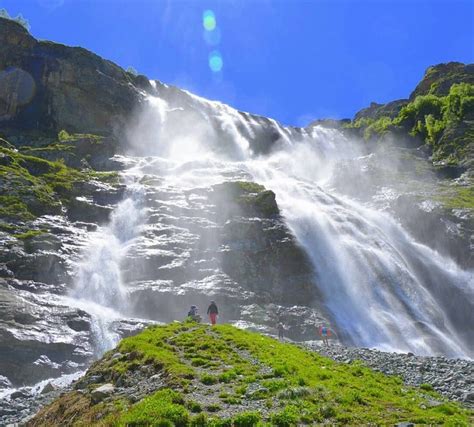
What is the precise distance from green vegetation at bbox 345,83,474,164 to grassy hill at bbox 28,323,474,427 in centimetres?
7775

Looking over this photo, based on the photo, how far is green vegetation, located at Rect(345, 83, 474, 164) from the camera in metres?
93.8

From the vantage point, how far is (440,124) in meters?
104

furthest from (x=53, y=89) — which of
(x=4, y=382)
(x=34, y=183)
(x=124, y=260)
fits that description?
(x=4, y=382)

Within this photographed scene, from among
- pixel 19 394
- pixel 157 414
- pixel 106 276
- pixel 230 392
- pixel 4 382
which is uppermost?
pixel 106 276

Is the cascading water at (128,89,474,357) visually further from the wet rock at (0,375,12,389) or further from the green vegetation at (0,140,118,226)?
the wet rock at (0,375,12,389)

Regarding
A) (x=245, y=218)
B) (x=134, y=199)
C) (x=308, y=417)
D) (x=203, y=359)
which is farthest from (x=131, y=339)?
(x=134, y=199)

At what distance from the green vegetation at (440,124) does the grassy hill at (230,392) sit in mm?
77753

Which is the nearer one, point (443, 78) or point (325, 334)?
point (325, 334)

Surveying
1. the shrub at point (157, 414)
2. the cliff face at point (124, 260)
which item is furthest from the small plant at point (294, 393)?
the cliff face at point (124, 260)

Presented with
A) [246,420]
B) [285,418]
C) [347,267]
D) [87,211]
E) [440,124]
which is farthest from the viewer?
[440,124]

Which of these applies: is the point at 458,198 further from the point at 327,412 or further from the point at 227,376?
the point at 327,412

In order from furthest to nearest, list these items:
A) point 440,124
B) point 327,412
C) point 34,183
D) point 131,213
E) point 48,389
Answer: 1. point 440,124
2. point 34,183
3. point 131,213
4. point 48,389
5. point 327,412

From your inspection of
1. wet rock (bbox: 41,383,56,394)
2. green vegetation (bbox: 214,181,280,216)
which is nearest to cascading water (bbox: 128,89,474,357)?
green vegetation (bbox: 214,181,280,216)

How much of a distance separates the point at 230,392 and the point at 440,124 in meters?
100
